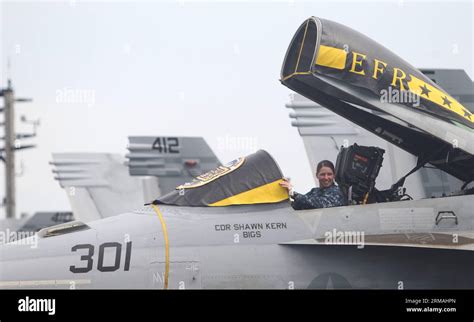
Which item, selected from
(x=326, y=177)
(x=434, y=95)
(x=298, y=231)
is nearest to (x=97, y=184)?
(x=326, y=177)

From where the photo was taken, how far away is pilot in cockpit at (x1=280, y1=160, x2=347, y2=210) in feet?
22.5

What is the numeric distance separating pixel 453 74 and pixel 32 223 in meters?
21.3

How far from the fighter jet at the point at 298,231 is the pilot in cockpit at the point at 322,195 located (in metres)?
0.12

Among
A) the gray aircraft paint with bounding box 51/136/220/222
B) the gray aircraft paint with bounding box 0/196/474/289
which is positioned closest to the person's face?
the gray aircraft paint with bounding box 0/196/474/289

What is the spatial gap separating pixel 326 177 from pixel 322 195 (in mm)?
265

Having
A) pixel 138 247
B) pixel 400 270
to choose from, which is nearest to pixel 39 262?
pixel 138 247

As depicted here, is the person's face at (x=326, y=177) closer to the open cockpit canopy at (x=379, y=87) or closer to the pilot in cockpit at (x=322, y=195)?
the pilot in cockpit at (x=322, y=195)

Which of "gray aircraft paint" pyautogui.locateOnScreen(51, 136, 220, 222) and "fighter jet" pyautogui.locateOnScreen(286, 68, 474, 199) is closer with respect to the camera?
"fighter jet" pyautogui.locateOnScreen(286, 68, 474, 199)

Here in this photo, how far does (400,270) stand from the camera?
261 inches

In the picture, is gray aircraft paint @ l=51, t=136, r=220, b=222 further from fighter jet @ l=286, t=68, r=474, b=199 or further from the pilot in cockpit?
the pilot in cockpit

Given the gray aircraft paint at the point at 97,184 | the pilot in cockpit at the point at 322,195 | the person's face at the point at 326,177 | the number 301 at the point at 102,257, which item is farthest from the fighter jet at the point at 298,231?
the gray aircraft paint at the point at 97,184

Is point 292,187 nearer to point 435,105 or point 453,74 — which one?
point 435,105

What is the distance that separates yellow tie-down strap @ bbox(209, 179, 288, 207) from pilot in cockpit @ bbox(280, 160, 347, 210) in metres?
0.07

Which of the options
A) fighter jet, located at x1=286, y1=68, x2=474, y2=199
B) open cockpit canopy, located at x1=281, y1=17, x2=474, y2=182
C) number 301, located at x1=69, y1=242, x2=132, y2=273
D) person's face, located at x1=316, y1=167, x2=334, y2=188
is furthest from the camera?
fighter jet, located at x1=286, y1=68, x2=474, y2=199
